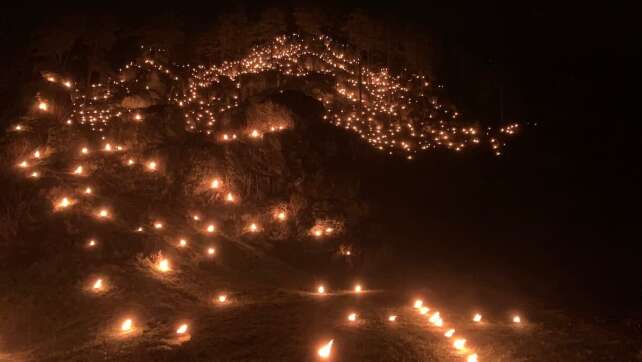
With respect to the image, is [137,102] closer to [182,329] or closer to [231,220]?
[231,220]

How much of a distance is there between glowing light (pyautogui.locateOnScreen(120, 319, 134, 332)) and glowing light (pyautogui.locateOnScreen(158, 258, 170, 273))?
4.40 meters

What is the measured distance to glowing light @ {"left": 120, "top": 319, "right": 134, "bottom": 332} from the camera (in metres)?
9.47

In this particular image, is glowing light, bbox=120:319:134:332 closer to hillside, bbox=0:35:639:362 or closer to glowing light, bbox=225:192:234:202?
hillside, bbox=0:35:639:362

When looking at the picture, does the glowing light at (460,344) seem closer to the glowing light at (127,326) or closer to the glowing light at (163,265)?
the glowing light at (127,326)

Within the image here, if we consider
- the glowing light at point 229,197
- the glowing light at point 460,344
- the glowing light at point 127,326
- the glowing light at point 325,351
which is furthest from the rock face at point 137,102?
the glowing light at point 460,344

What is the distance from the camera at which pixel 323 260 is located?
63.2 ft

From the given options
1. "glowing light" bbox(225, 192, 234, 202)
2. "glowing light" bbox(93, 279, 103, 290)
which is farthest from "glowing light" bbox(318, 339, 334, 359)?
"glowing light" bbox(225, 192, 234, 202)

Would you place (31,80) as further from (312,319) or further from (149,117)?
(312,319)

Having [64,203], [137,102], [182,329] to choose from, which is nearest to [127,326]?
[182,329]

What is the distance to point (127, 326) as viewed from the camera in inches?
377

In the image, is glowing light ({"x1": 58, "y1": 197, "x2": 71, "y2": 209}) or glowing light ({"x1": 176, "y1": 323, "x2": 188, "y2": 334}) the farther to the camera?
glowing light ({"x1": 58, "y1": 197, "x2": 71, "y2": 209})

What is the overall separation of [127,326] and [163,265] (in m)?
4.93

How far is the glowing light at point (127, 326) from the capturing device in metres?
9.47

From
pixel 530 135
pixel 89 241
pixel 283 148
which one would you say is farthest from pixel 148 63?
pixel 530 135
